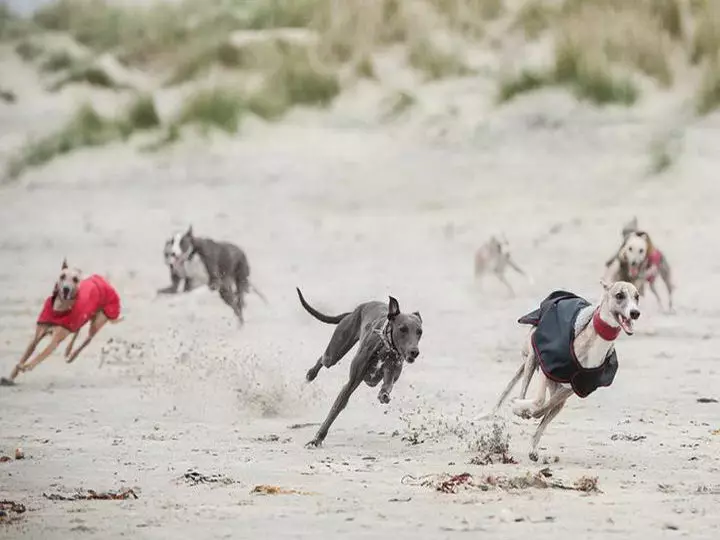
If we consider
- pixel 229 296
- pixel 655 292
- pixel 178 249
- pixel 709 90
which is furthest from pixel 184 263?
pixel 709 90

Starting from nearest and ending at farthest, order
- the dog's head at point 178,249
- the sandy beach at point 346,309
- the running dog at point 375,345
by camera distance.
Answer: the sandy beach at point 346,309
the running dog at point 375,345
the dog's head at point 178,249

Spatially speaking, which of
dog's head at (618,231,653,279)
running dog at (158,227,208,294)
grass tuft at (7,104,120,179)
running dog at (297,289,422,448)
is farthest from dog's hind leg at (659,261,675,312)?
grass tuft at (7,104,120,179)

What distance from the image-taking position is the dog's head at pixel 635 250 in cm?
780

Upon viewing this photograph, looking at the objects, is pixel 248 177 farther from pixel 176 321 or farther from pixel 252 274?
pixel 176 321

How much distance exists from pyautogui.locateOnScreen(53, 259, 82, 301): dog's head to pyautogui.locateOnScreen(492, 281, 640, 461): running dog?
2.69 meters

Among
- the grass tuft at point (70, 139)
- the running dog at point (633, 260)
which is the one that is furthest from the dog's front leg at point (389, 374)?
the grass tuft at point (70, 139)

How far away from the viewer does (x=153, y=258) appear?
35.0 feet

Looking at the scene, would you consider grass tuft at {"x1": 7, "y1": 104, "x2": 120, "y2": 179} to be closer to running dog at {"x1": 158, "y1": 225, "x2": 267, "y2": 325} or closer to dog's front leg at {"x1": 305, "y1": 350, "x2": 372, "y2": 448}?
running dog at {"x1": 158, "y1": 225, "x2": 267, "y2": 325}

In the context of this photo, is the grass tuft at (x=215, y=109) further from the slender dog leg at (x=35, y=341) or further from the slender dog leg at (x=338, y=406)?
the slender dog leg at (x=338, y=406)

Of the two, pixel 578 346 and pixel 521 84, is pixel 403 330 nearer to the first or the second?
pixel 578 346

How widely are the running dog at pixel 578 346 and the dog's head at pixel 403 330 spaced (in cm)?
41

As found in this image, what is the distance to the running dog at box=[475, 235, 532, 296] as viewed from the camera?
31.7 feet

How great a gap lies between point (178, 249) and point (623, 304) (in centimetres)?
374

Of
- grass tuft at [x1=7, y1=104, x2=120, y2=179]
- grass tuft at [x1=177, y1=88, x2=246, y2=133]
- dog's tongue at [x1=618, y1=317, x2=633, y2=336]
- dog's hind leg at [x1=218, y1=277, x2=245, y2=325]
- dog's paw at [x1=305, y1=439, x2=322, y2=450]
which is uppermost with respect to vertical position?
grass tuft at [x1=177, y1=88, x2=246, y2=133]
